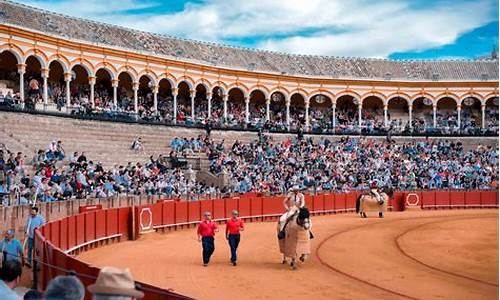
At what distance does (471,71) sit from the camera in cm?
5316

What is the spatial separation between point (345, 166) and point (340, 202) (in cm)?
682

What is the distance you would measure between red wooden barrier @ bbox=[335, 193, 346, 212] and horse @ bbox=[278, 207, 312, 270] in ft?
56.3

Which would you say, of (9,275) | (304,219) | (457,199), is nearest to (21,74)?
(304,219)

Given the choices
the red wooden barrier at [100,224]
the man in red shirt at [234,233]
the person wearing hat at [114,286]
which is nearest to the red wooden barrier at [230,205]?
the red wooden barrier at [100,224]

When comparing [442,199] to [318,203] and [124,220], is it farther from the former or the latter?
[124,220]

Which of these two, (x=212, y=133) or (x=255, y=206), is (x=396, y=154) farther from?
(x=255, y=206)

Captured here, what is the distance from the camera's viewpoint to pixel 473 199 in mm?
35438

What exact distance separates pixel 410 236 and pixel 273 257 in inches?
237

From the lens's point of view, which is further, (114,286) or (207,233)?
(207,233)

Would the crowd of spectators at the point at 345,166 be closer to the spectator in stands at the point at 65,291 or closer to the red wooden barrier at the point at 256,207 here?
the red wooden barrier at the point at 256,207

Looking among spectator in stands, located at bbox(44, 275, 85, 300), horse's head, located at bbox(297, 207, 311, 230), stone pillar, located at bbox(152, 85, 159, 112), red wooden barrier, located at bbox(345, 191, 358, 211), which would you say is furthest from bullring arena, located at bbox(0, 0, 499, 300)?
horse's head, located at bbox(297, 207, 311, 230)

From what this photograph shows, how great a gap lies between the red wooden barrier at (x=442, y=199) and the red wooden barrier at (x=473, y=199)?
1.25 m

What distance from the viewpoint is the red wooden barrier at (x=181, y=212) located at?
23234 mm

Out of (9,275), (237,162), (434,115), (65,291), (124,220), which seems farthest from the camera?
(434,115)
